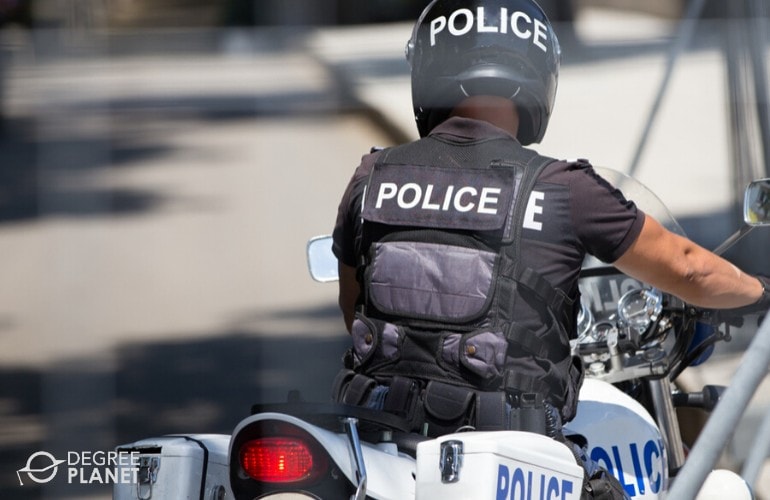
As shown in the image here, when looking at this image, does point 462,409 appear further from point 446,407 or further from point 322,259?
point 322,259

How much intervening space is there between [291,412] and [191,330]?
1655 mm

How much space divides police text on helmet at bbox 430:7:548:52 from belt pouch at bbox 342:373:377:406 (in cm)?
63

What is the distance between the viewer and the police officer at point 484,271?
195 cm

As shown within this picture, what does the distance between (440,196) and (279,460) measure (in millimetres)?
516

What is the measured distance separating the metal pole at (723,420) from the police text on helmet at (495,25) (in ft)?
2.15

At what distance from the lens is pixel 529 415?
194 cm

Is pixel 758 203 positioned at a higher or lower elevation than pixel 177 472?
higher

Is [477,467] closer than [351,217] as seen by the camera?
Yes

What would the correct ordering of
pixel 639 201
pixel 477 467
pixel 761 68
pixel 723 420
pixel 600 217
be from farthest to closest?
pixel 761 68 → pixel 639 201 → pixel 600 217 → pixel 723 420 → pixel 477 467

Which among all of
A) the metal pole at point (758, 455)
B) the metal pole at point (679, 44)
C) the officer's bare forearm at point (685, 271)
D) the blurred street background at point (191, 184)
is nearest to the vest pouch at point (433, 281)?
the officer's bare forearm at point (685, 271)

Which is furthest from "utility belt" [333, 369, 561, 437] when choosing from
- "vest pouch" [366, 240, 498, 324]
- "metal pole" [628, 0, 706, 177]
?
"metal pole" [628, 0, 706, 177]

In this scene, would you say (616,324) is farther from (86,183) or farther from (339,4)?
(86,183)

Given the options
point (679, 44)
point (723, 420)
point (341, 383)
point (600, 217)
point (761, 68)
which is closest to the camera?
point (723, 420)

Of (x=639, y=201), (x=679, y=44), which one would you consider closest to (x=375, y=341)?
(x=639, y=201)
